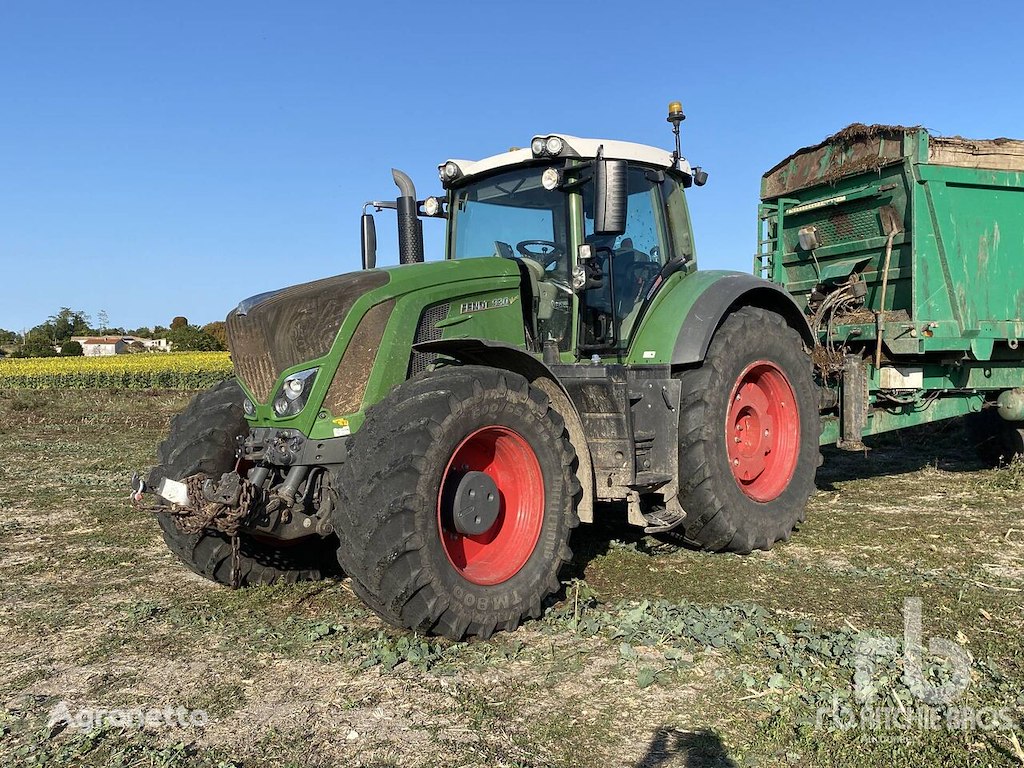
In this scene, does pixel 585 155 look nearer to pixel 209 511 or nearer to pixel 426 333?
pixel 426 333

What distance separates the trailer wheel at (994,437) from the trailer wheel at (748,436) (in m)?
3.54

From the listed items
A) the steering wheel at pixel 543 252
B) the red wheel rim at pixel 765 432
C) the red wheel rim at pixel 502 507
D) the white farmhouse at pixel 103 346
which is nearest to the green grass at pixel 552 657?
the red wheel rim at pixel 502 507

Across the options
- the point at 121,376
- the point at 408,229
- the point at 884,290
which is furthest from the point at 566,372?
the point at 121,376

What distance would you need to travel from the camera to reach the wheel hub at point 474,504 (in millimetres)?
4008

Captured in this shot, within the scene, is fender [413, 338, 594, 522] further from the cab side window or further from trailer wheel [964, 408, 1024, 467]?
trailer wheel [964, 408, 1024, 467]

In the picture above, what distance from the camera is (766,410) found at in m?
6.09

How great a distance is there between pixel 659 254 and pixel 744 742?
11.4 feet

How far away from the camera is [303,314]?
424cm

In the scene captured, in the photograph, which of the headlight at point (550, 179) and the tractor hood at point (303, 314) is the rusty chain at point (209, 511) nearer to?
the tractor hood at point (303, 314)

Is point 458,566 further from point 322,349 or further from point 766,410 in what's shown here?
point 766,410

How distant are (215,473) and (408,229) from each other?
2.06 metres

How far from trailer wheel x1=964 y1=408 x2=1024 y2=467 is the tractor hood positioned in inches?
254

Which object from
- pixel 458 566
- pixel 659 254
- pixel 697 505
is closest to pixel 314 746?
pixel 458 566

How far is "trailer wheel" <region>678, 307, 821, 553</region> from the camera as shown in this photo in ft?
17.2
